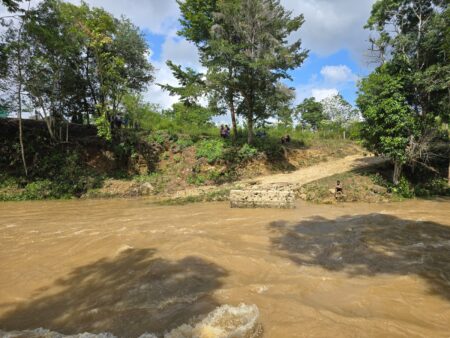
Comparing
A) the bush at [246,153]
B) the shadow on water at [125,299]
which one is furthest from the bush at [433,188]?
the shadow on water at [125,299]

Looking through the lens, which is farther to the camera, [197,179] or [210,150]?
[210,150]

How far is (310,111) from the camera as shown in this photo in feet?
166

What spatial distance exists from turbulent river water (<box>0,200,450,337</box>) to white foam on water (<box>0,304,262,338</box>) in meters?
0.01

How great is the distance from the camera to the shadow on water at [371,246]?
5180 mm

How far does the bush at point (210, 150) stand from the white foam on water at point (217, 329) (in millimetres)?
15232

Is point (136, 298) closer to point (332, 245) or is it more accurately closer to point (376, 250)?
point (332, 245)

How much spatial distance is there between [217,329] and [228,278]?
1551mm

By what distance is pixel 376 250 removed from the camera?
632 cm

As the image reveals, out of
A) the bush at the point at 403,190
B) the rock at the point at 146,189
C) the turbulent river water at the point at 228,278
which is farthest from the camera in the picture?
the rock at the point at 146,189

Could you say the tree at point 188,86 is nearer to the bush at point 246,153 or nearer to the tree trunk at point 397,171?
the bush at point 246,153

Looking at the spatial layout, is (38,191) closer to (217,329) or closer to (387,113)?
(217,329)

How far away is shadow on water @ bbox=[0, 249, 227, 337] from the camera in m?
3.53

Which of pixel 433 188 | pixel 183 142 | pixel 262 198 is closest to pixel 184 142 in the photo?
pixel 183 142

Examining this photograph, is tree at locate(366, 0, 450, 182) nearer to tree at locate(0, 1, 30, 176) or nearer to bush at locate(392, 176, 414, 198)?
bush at locate(392, 176, 414, 198)
